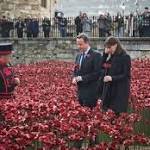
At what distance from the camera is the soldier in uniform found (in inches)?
372

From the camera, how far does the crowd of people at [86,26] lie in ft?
95.0

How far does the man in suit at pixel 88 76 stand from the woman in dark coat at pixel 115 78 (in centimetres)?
44

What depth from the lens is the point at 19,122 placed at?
8641 millimetres

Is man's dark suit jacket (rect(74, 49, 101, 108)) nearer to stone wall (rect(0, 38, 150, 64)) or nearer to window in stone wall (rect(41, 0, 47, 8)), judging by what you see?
stone wall (rect(0, 38, 150, 64))

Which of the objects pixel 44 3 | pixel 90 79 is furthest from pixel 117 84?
pixel 44 3

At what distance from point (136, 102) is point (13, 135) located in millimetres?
4308

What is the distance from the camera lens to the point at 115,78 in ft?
32.7

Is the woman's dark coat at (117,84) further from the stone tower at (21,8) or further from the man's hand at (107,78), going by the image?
the stone tower at (21,8)

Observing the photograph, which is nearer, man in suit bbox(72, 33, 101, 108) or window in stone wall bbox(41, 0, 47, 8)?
man in suit bbox(72, 33, 101, 108)

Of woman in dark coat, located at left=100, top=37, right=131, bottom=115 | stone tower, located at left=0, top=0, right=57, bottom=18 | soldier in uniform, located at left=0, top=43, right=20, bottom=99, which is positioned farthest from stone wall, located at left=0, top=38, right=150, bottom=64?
soldier in uniform, located at left=0, top=43, right=20, bottom=99

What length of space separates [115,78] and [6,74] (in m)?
1.69

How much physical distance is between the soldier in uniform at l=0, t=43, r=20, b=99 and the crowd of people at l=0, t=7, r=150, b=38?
62.2 ft

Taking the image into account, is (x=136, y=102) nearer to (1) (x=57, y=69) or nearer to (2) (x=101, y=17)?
(1) (x=57, y=69)

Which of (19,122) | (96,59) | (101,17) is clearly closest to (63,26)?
(101,17)
